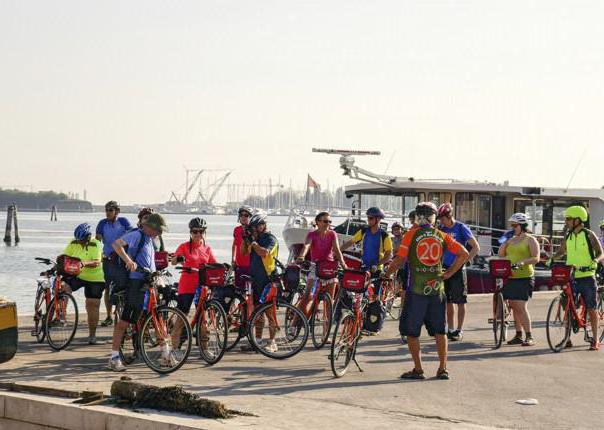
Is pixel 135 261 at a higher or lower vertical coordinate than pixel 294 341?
higher

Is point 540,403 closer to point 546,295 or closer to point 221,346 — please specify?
point 221,346

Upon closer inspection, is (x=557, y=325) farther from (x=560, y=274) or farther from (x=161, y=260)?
(x=161, y=260)

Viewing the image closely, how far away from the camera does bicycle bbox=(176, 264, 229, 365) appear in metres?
10.7

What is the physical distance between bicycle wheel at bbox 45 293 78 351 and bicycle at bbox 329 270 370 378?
3360 mm

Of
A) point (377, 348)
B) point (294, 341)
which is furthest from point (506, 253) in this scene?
point (294, 341)

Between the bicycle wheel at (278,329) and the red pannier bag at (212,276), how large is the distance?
58 cm

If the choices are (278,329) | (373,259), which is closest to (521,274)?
(373,259)

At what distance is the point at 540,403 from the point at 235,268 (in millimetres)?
4568

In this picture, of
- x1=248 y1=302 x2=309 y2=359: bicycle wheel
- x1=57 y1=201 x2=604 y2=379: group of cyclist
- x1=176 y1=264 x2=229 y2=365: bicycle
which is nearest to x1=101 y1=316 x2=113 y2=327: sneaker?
x1=57 y1=201 x2=604 y2=379: group of cyclist

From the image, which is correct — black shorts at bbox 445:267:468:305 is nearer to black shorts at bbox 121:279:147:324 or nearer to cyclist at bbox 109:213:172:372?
cyclist at bbox 109:213:172:372

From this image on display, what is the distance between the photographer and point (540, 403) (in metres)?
8.82

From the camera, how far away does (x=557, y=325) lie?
12.6m

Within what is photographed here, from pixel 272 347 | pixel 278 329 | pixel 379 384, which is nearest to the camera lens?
pixel 379 384

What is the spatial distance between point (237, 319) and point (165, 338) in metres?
2.03
